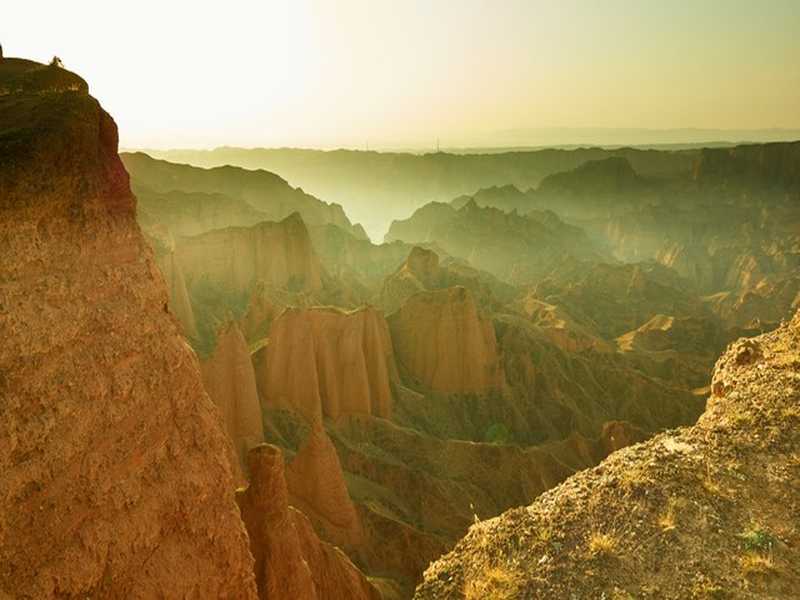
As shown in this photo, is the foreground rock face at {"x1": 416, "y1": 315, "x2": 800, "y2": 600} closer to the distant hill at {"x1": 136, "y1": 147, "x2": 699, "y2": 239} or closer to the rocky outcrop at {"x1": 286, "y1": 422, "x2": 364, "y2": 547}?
the rocky outcrop at {"x1": 286, "y1": 422, "x2": 364, "y2": 547}

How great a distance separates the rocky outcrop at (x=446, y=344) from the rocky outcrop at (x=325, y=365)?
3.39 metres

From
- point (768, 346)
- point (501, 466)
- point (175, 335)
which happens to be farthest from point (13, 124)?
point (501, 466)

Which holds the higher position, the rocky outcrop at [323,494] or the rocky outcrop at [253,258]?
the rocky outcrop at [253,258]

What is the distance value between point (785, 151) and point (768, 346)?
309ft

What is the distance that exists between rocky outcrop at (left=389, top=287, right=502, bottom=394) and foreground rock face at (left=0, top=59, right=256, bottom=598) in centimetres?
2436

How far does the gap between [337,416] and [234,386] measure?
6.08 metres

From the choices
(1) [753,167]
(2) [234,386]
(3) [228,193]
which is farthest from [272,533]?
(1) [753,167]

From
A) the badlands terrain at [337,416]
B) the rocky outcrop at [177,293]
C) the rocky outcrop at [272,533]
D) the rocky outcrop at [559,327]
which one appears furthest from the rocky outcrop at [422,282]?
the rocky outcrop at [272,533]

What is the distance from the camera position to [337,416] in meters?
24.5

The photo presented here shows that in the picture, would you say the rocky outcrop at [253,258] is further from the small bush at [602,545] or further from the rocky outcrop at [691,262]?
the rocky outcrop at [691,262]

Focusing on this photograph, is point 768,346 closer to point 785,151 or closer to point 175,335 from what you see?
point 175,335

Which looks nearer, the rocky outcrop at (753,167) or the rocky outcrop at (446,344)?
the rocky outcrop at (446,344)

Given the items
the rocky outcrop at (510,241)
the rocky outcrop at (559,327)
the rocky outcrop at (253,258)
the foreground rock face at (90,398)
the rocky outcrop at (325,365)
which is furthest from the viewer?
the rocky outcrop at (510,241)

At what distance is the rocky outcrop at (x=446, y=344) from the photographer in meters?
31.2
